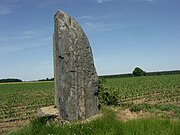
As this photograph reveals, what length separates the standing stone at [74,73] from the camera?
10.5m

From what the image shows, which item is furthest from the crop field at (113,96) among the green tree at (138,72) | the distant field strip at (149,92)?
the green tree at (138,72)

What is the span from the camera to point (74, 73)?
10.5 metres

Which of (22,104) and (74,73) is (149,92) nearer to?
(22,104)

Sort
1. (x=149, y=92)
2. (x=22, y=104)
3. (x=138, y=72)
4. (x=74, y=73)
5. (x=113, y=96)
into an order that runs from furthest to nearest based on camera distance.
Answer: (x=138, y=72), (x=149, y=92), (x=22, y=104), (x=113, y=96), (x=74, y=73)

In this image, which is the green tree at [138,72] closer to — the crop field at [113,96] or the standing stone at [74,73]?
the crop field at [113,96]

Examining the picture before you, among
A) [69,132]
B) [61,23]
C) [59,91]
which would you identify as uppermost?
[61,23]

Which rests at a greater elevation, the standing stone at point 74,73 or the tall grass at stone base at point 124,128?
the standing stone at point 74,73

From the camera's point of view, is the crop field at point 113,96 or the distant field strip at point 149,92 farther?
the distant field strip at point 149,92

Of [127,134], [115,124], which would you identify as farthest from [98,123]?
[127,134]

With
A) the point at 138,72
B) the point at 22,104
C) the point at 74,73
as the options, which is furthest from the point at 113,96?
the point at 138,72

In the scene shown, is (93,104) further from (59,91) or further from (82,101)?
(59,91)

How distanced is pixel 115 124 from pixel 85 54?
3.42 meters

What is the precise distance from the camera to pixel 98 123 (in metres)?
8.21

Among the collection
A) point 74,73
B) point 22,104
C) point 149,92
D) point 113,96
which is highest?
point 74,73
